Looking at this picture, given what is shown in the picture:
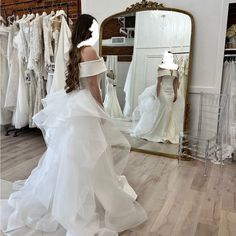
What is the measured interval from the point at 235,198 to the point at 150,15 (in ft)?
7.22

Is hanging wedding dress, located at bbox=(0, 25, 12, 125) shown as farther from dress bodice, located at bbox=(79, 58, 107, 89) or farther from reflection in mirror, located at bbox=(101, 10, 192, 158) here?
dress bodice, located at bbox=(79, 58, 107, 89)

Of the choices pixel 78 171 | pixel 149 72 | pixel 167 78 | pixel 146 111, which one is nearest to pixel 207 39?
pixel 167 78

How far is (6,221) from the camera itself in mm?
1729

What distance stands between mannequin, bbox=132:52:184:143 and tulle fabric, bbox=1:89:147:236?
52.8 inches

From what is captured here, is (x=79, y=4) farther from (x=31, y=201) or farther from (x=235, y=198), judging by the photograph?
(x=235, y=198)

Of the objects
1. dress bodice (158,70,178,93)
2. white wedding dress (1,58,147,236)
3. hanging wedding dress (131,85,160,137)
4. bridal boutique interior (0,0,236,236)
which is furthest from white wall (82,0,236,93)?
white wedding dress (1,58,147,236)

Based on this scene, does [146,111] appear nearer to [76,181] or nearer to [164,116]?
[164,116]

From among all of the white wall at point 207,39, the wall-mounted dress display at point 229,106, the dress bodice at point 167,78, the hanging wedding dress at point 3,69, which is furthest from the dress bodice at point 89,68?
the hanging wedding dress at point 3,69

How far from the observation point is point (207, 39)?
276 cm

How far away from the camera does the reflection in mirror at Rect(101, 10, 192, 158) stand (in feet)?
9.45

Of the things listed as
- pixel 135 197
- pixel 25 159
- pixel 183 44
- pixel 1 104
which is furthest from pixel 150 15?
pixel 1 104

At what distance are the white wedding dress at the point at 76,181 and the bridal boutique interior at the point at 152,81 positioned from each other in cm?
41

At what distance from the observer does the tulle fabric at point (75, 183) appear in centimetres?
159

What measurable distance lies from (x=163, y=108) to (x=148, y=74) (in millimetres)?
470
